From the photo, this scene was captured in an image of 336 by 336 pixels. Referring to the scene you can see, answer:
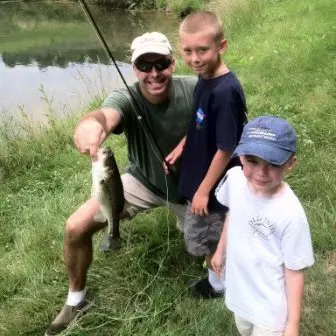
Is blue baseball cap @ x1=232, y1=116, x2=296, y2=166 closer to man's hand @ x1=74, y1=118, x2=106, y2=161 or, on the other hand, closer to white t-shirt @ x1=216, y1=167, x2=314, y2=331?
white t-shirt @ x1=216, y1=167, x2=314, y2=331

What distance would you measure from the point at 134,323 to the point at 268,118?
1668 millimetres

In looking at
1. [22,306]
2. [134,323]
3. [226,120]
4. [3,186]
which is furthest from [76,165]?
[226,120]

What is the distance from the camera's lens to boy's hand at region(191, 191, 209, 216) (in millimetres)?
2840

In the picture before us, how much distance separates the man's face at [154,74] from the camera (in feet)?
10.3

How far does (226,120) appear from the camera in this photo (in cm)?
265

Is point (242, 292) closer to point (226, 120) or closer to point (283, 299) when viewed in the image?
point (283, 299)

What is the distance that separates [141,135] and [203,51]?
2.84 feet

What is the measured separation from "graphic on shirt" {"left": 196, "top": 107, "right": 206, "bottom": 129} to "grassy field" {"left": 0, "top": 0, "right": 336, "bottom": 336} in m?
1.08

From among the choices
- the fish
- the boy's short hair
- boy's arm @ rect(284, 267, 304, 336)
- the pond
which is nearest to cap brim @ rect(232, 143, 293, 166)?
boy's arm @ rect(284, 267, 304, 336)

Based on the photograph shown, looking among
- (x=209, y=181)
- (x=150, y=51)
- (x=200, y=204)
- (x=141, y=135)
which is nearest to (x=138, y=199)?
(x=141, y=135)

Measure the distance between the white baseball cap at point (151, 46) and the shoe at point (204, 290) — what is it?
146 cm

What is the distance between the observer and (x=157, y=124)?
11.0ft

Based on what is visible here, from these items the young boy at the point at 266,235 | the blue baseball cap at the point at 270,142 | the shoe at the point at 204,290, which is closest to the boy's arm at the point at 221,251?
the young boy at the point at 266,235

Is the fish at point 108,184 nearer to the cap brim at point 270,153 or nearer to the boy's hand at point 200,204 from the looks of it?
the boy's hand at point 200,204
